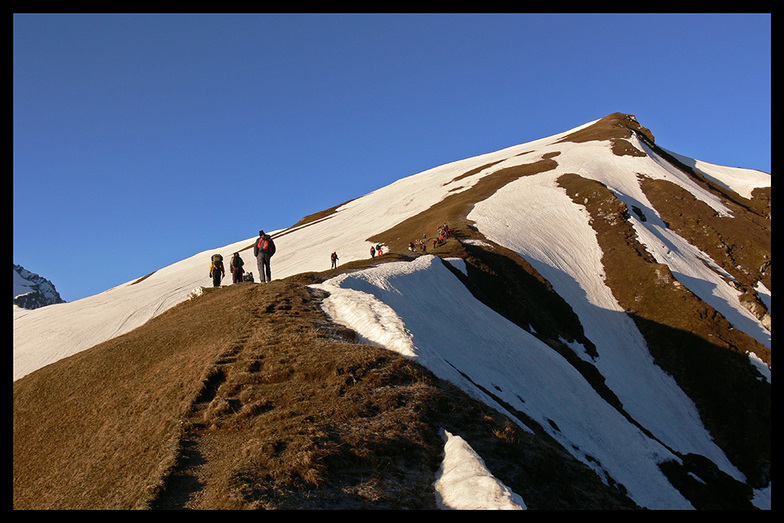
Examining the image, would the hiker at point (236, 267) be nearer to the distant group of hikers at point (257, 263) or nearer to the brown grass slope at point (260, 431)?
the distant group of hikers at point (257, 263)

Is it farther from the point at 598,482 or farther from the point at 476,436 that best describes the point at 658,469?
the point at 476,436

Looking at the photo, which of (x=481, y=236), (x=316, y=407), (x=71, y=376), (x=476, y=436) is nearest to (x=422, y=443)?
(x=476, y=436)

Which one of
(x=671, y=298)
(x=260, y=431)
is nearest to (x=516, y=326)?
(x=260, y=431)

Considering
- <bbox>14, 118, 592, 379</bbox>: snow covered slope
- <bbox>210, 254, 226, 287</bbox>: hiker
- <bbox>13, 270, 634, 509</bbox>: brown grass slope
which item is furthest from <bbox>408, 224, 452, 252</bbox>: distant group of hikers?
<bbox>13, 270, 634, 509</bbox>: brown grass slope

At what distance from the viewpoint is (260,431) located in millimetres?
11992

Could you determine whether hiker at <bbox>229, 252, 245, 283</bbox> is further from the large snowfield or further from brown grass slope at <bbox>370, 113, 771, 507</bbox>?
brown grass slope at <bbox>370, 113, 771, 507</bbox>

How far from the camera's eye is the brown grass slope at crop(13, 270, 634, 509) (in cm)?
1006

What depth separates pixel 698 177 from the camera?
10644cm

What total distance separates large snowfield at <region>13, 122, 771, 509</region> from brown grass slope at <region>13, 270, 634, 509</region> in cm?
146

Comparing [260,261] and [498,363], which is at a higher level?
[260,261]

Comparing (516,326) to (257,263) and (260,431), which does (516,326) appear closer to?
(257,263)

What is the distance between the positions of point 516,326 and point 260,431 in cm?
2775

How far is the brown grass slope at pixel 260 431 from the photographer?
33.0 feet
